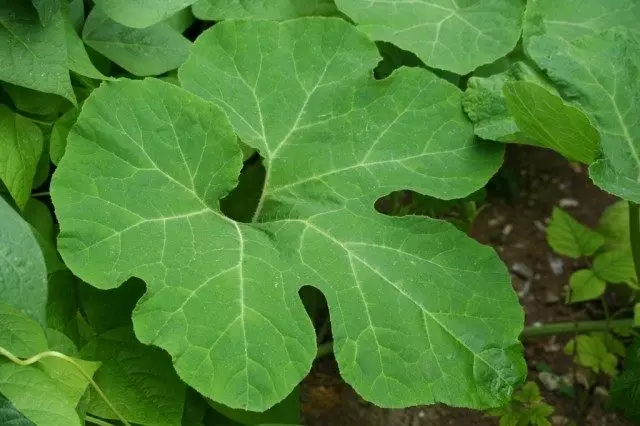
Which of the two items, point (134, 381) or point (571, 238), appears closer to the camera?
point (134, 381)

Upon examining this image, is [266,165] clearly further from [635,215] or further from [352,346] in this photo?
[635,215]

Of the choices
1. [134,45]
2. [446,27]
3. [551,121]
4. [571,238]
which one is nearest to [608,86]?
[551,121]

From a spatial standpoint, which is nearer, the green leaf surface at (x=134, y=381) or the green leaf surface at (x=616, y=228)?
the green leaf surface at (x=134, y=381)

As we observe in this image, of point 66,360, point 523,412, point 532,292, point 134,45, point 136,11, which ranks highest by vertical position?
point 136,11

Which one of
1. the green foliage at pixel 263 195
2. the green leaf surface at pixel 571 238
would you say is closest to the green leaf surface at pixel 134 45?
the green foliage at pixel 263 195

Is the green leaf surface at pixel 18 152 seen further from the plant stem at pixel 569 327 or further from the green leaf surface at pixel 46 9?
the plant stem at pixel 569 327

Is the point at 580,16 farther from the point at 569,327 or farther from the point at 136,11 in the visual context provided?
the point at 136,11
